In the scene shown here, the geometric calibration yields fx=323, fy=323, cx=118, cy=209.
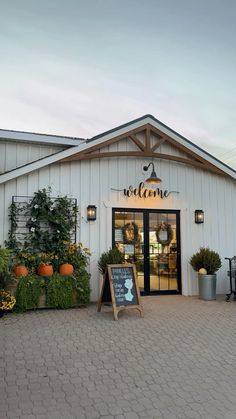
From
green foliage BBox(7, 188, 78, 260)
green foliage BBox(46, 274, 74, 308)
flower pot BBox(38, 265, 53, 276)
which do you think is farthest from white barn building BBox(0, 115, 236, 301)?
flower pot BBox(38, 265, 53, 276)

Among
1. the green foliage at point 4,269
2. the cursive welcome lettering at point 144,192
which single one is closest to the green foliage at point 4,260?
the green foliage at point 4,269

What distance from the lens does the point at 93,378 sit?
338 centimetres

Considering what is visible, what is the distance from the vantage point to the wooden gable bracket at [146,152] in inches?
297

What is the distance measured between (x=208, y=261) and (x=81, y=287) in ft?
10.3

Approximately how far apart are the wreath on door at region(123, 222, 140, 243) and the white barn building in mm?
25

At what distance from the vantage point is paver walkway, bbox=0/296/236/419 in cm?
277

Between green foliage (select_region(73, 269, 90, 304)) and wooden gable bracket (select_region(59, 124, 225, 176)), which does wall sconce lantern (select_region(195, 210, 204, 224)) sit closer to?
wooden gable bracket (select_region(59, 124, 225, 176))

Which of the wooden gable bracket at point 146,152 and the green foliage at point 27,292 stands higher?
the wooden gable bracket at point 146,152

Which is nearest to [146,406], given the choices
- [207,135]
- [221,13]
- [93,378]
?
[93,378]

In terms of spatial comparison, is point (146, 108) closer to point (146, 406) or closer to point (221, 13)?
point (221, 13)

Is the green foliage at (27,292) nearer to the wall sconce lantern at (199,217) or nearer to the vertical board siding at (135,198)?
the vertical board siding at (135,198)

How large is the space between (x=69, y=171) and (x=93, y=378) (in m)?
5.08

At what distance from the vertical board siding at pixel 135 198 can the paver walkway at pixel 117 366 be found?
2.09 meters

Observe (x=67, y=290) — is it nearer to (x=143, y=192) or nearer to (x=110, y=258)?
(x=110, y=258)
